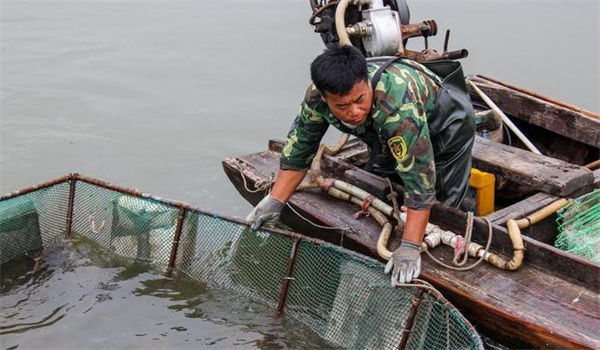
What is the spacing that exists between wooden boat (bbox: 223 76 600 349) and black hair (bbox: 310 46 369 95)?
1247mm

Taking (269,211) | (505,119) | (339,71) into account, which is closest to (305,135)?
(269,211)

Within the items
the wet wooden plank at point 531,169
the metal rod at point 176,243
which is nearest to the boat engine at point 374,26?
the wet wooden plank at point 531,169

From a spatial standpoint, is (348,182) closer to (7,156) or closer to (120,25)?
(7,156)

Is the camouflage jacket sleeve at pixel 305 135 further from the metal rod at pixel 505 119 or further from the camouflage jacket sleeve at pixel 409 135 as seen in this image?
the metal rod at pixel 505 119

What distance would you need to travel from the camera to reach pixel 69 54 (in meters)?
11.4

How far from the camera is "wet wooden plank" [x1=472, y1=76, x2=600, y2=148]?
564 centimetres

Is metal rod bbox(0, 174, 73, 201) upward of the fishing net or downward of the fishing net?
downward

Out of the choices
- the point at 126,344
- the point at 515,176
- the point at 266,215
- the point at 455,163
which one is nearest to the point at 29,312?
the point at 126,344

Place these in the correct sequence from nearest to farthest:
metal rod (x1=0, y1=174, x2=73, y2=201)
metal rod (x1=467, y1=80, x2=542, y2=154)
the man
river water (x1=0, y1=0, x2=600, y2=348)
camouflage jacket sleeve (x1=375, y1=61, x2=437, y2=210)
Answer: the man < camouflage jacket sleeve (x1=375, y1=61, x2=437, y2=210) < metal rod (x1=0, y1=174, x2=73, y2=201) < metal rod (x1=467, y1=80, x2=542, y2=154) < river water (x1=0, y1=0, x2=600, y2=348)

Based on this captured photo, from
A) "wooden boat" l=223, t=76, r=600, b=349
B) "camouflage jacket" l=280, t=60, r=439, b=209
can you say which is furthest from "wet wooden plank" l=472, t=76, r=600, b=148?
"camouflage jacket" l=280, t=60, r=439, b=209

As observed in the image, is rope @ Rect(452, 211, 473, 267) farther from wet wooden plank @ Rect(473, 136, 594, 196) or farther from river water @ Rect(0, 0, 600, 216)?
river water @ Rect(0, 0, 600, 216)

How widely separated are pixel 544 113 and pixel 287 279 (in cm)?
303

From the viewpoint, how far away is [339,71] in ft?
11.1

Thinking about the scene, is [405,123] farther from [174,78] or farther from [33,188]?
[174,78]
